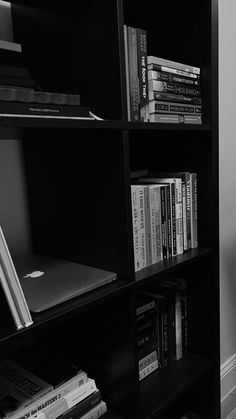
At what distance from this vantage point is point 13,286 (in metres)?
0.70

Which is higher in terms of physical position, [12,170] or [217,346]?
[12,170]

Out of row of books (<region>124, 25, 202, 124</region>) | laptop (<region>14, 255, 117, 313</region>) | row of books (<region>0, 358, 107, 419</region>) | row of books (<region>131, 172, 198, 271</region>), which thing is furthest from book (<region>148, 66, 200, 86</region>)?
row of books (<region>0, 358, 107, 419</region>)

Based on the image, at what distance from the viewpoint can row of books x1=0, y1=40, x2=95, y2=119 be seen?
26.9 inches

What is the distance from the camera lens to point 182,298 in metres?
1.25

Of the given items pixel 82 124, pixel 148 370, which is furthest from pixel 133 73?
pixel 148 370

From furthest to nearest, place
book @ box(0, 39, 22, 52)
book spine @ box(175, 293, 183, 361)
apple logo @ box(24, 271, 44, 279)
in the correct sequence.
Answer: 1. book spine @ box(175, 293, 183, 361)
2. apple logo @ box(24, 271, 44, 279)
3. book @ box(0, 39, 22, 52)

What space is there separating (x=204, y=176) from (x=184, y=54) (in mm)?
372

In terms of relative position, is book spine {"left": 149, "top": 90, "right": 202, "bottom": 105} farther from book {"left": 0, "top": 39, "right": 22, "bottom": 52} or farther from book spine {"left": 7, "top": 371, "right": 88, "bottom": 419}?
book spine {"left": 7, "top": 371, "right": 88, "bottom": 419}

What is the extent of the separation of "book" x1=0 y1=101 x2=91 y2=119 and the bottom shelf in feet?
2.56

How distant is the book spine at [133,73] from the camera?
2.99 feet

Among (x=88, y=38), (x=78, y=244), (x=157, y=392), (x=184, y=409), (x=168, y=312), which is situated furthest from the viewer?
(x=184, y=409)

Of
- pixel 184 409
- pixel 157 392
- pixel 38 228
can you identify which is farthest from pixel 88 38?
pixel 184 409

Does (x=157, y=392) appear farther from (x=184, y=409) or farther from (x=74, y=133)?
(x=74, y=133)

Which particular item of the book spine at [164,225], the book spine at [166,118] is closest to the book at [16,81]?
the book spine at [166,118]
